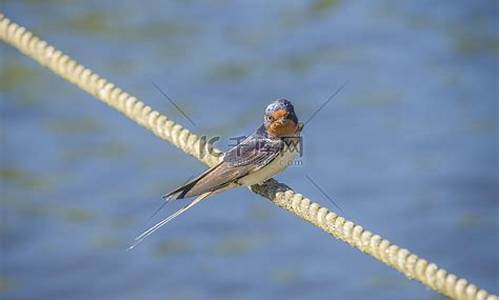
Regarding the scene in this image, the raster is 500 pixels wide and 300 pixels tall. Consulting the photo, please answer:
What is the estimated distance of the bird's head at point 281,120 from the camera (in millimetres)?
1806

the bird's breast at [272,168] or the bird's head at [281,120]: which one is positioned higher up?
the bird's head at [281,120]

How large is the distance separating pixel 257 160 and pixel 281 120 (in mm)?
71

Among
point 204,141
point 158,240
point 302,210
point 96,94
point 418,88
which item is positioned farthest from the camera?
point 418,88

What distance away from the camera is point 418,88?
4016mm

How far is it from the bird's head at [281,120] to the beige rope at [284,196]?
Answer: 8 centimetres

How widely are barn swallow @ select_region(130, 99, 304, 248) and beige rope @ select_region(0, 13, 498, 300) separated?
0.04 metres

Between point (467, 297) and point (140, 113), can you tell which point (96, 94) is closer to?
point (140, 113)

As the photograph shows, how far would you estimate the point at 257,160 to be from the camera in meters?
1.84

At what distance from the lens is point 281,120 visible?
1.82 meters

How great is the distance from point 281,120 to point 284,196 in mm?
111

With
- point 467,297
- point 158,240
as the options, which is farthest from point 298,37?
point 467,297

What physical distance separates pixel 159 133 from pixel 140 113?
0.26ft

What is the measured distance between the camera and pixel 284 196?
1.83 meters

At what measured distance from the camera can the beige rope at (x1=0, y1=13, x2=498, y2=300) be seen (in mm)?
1548
